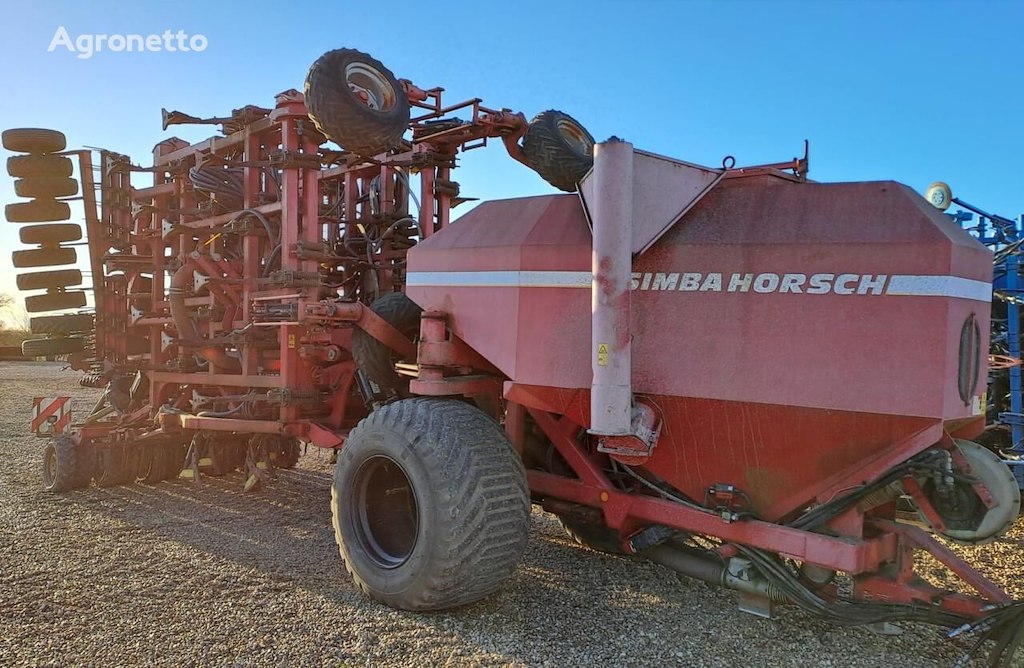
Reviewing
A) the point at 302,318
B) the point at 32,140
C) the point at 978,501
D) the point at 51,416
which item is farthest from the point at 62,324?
the point at 978,501

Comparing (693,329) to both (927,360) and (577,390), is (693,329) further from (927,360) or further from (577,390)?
(927,360)

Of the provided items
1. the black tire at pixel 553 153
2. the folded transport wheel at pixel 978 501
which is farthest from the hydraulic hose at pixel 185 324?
the folded transport wheel at pixel 978 501

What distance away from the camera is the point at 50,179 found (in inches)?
287

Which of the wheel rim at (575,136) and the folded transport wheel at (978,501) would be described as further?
the wheel rim at (575,136)

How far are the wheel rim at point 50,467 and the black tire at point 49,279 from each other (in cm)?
148

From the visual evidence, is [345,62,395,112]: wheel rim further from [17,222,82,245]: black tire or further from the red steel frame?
[17,222,82,245]: black tire

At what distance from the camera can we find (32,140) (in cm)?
723

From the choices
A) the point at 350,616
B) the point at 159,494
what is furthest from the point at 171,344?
the point at 350,616

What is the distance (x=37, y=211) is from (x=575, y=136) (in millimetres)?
4895

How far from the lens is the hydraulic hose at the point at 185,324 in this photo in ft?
20.9

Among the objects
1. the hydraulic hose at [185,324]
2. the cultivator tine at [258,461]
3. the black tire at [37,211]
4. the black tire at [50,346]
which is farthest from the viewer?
the black tire at [50,346]

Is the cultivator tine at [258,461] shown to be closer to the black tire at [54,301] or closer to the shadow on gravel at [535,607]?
the shadow on gravel at [535,607]

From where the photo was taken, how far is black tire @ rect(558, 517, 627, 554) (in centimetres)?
470

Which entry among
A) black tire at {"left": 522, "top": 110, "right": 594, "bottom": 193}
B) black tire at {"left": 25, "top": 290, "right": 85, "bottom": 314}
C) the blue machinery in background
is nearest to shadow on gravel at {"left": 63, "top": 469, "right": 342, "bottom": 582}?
black tire at {"left": 25, "top": 290, "right": 85, "bottom": 314}
